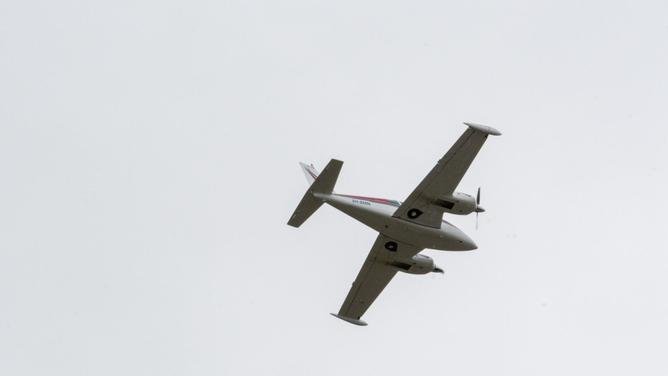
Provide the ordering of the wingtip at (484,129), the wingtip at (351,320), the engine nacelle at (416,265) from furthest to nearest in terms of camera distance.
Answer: the wingtip at (351,320) → the engine nacelle at (416,265) → the wingtip at (484,129)

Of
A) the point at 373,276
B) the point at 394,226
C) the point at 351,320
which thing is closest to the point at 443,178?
the point at 394,226

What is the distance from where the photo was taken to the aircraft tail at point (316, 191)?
60.3 meters

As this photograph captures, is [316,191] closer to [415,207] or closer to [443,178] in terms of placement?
[415,207]

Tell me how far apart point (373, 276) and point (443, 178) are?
1167 cm

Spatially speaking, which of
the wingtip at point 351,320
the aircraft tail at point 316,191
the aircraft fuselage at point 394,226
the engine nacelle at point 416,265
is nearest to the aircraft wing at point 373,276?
the wingtip at point 351,320

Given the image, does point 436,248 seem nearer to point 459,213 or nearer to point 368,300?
point 459,213

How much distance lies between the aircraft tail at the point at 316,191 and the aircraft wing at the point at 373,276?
6408 mm

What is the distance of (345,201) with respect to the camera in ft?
203

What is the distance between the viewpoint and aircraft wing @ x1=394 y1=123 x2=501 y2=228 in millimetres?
58219

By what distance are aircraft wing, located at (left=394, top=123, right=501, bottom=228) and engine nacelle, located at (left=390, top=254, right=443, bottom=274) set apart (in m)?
5.63

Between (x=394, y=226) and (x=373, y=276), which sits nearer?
(x=394, y=226)

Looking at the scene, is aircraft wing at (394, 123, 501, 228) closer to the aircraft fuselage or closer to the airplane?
the airplane

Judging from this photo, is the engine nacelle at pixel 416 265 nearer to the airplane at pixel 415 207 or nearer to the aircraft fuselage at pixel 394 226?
the airplane at pixel 415 207

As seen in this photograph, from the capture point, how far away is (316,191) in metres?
61.4
